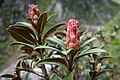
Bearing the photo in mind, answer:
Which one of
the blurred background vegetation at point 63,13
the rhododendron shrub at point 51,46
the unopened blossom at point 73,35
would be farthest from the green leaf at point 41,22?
the blurred background vegetation at point 63,13

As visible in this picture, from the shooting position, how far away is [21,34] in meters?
1.53

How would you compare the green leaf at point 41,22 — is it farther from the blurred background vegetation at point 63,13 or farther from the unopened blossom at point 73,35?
the blurred background vegetation at point 63,13

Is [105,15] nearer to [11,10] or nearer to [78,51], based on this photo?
[11,10]

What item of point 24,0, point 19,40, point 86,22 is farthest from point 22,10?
point 19,40

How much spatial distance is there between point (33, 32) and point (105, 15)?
6470 mm

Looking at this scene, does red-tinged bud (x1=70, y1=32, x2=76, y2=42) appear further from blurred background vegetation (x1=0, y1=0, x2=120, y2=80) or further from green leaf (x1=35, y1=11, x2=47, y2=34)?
blurred background vegetation (x1=0, y1=0, x2=120, y2=80)

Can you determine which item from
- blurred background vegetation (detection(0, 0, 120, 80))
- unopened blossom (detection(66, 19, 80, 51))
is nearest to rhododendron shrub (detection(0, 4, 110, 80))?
unopened blossom (detection(66, 19, 80, 51))

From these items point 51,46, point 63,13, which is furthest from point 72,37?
point 63,13

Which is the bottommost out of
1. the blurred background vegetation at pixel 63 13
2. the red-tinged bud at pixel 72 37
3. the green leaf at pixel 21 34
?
the red-tinged bud at pixel 72 37

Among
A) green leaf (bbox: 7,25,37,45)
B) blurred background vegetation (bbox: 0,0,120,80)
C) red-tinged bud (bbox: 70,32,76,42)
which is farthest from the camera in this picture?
blurred background vegetation (bbox: 0,0,120,80)

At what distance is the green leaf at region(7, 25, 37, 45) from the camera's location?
1512 millimetres

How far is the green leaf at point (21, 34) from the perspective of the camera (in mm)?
1512

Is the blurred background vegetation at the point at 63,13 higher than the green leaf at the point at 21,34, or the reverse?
the blurred background vegetation at the point at 63,13

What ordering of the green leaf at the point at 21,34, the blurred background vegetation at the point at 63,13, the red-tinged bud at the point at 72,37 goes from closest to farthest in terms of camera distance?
the red-tinged bud at the point at 72,37, the green leaf at the point at 21,34, the blurred background vegetation at the point at 63,13
